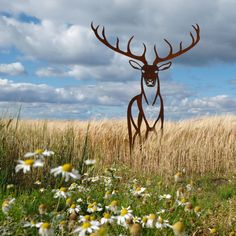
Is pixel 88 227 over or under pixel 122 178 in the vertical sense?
over

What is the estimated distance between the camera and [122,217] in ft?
9.13

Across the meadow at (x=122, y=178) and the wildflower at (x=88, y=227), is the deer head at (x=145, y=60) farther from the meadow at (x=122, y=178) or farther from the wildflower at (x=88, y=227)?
the wildflower at (x=88, y=227)

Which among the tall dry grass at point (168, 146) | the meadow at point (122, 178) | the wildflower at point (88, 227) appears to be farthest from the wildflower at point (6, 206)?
the tall dry grass at point (168, 146)

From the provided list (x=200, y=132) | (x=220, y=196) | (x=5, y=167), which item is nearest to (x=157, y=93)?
(x=200, y=132)

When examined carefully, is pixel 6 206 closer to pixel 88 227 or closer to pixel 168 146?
pixel 88 227

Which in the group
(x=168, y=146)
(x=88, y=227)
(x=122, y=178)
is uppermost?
(x=88, y=227)

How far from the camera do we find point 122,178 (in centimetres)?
800

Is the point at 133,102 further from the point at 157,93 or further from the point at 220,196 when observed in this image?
the point at 220,196

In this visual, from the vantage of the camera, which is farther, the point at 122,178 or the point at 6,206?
the point at 122,178

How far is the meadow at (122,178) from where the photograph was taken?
126 inches

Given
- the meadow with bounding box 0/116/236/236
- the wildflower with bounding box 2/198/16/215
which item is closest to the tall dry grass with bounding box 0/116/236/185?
the meadow with bounding box 0/116/236/236

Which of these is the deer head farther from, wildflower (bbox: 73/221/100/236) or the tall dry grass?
wildflower (bbox: 73/221/100/236)

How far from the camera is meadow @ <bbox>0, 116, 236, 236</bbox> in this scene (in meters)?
3.20

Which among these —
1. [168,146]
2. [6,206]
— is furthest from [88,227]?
[168,146]
